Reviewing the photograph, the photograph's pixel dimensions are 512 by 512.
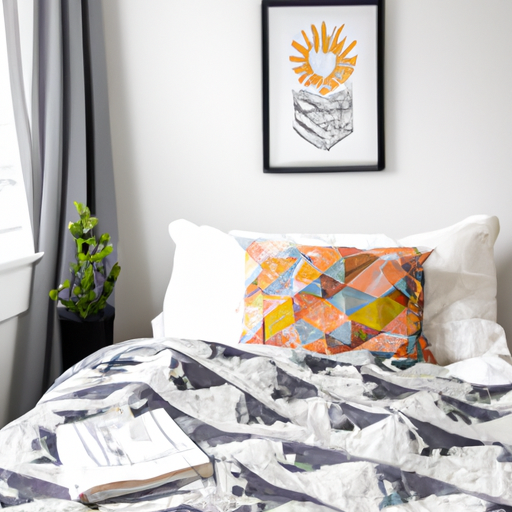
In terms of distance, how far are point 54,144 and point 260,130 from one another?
79 centimetres

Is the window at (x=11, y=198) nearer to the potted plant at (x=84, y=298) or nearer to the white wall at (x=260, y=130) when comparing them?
the potted plant at (x=84, y=298)

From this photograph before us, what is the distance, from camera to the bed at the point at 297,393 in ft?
2.68

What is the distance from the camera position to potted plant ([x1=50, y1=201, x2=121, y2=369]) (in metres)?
1.80

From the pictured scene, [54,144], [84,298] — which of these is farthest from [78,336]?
[54,144]

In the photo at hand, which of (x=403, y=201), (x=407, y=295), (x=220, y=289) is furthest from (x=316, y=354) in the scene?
(x=403, y=201)

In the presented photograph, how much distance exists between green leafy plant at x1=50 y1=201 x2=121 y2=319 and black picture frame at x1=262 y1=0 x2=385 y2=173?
2.41ft

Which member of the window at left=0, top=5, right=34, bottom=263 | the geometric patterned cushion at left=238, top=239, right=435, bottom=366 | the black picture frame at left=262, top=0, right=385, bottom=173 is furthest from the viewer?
the black picture frame at left=262, top=0, right=385, bottom=173

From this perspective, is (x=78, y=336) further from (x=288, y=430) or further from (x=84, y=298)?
(x=288, y=430)

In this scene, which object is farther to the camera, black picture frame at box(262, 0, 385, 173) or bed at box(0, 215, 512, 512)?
black picture frame at box(262, 0, 385, 173)

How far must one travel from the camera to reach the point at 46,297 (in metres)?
1.81

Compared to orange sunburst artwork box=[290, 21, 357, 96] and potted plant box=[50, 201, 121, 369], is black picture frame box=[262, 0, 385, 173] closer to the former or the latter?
orange sunburst artwork box=[290, 21, 357, 96]

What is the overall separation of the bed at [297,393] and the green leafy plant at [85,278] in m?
0.25

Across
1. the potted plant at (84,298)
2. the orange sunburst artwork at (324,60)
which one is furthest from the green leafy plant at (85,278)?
the orange sunburst artwork at (324,60)

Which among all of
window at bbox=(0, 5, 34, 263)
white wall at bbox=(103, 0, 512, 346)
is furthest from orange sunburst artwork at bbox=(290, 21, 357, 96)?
window at bbox=(0, 5, 34, 263)
